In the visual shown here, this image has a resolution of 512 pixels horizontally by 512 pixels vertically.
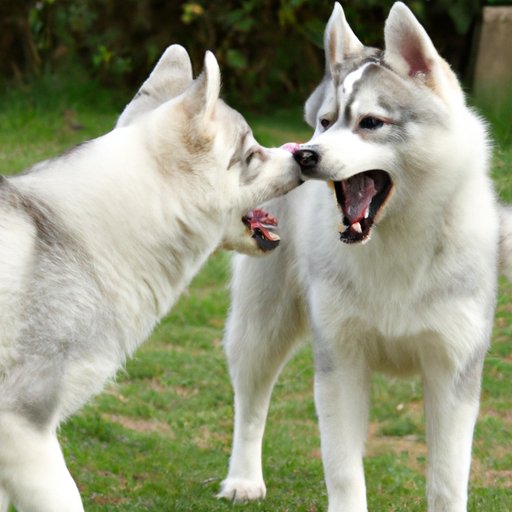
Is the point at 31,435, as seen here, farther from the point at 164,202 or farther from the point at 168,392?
the point at 168,392

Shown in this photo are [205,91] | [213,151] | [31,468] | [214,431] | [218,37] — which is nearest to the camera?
[31,468]

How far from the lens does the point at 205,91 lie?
419 cm

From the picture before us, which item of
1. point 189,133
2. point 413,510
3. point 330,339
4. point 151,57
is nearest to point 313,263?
point 330,339

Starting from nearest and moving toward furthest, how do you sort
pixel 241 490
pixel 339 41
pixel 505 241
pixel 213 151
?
pixel 213 151
pixel 339 41
pixel 505 241
pixel 241 490

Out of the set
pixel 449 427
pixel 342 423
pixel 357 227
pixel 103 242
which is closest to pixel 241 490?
pixel 342 423

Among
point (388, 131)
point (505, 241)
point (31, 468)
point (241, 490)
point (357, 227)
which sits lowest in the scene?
point (241, 490)

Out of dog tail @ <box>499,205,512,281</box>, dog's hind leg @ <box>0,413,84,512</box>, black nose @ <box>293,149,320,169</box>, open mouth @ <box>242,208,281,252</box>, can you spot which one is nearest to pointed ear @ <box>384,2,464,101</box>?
black nose @ <box>293,149,320,169</box>

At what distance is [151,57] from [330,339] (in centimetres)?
826

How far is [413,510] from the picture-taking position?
18.0 ft

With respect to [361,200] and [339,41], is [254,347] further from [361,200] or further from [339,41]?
[339,41]

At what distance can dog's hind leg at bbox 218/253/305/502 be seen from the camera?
5586 mm

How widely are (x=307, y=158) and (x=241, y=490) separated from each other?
2026 mm

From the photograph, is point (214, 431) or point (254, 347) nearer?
point (254, 347)

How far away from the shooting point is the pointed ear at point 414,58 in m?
4.58
